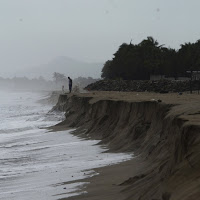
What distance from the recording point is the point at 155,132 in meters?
12.1

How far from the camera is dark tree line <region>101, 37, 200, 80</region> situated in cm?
5803

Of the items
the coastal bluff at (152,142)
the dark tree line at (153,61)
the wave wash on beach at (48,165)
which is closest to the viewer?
the coastal bluff at (152,142)

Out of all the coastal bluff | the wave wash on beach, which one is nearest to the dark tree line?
the coastal bluff

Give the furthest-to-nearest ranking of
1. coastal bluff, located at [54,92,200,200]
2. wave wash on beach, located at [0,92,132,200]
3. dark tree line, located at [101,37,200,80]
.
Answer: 1. dark tree line, located at [101,37,200,80]
2. wave wash on beach, located at [0,92,132,200]
3. coastal bluff, located at [54,92,200,200]

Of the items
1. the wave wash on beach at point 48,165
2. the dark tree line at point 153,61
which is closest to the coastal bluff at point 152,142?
the wave wash on beach at point 48,165

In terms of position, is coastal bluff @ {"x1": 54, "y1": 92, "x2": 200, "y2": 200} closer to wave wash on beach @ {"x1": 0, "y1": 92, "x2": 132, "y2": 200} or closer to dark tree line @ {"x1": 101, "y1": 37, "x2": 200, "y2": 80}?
wave wash on beach @ {"x1": 0, "y1": 92, "x2": 132, "y2": 200}

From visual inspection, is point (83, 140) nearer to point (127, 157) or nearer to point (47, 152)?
A: point (47, 152)

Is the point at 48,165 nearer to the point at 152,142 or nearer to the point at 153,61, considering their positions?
the point at 152,142

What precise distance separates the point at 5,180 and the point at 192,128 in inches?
204

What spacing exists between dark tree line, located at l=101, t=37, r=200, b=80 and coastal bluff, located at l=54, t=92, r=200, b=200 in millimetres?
38634

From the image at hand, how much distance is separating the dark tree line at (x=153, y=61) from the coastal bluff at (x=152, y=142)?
127 ft

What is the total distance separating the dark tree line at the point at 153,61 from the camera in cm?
5803

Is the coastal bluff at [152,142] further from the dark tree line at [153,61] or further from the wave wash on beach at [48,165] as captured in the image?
the dark tree line at [153,61]

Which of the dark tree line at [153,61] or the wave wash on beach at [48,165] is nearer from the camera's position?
the wave wash on beach at [48,165]
